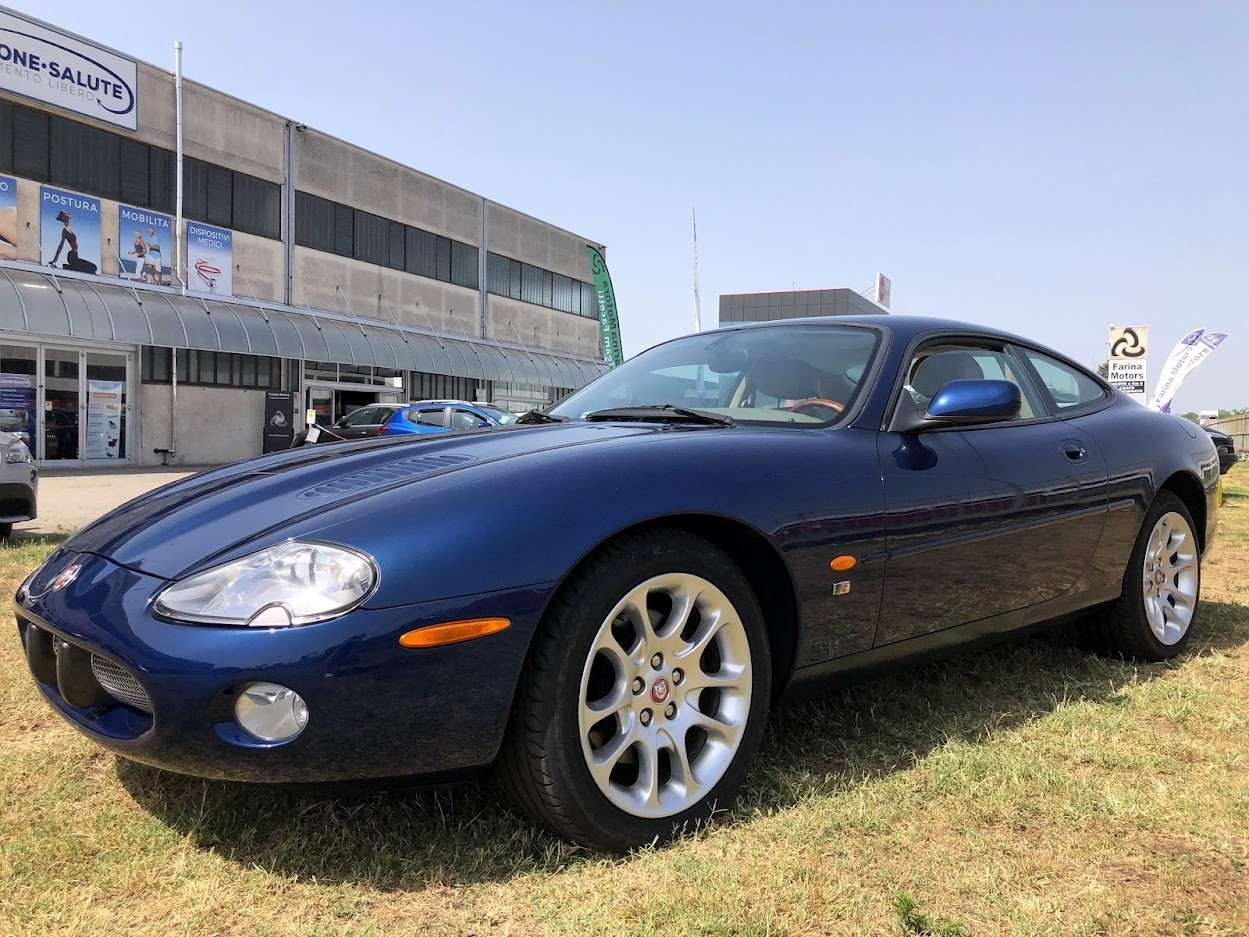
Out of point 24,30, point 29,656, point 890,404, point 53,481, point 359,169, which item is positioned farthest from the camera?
point 359,169

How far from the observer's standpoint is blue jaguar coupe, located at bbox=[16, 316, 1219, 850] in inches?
67.3

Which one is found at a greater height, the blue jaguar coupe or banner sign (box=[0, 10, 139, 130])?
banner sign (box=[0, 10, 139, 130])

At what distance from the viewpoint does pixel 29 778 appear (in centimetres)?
232

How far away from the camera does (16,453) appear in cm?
602

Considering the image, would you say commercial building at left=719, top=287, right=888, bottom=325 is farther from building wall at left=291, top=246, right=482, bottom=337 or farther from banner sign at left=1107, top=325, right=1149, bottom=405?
banner sign at left=1107, top=325, right=1149, bottom=405

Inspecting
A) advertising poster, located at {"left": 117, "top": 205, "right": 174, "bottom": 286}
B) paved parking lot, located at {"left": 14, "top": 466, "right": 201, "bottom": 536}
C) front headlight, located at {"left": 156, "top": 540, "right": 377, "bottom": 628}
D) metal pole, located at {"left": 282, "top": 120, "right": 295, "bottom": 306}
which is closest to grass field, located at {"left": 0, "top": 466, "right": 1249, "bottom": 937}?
front headlight, located at {"left": 156, "top": 540, "right": 377, "bottom": 628}

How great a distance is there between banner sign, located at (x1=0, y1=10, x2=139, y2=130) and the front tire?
2021cm

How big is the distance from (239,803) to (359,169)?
82.2 feet

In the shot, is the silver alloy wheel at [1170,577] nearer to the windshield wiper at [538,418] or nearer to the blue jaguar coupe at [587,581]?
the blue jaguar coupe at [587,581]

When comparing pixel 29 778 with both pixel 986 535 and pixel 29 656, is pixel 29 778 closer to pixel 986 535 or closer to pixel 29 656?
pixel 29 656

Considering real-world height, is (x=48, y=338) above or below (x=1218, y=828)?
above

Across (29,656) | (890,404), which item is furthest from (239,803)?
(890,404)

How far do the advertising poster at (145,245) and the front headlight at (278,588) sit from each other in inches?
781

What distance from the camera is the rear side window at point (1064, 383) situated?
3428 millimetres
